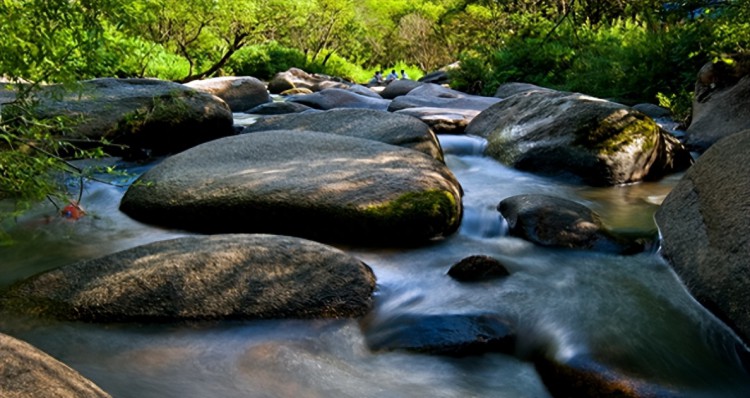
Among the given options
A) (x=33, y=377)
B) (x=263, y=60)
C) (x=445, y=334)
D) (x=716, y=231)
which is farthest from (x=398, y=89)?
(x=33, y=377)

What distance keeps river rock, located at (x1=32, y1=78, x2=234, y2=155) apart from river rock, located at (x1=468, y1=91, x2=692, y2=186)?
390 cm

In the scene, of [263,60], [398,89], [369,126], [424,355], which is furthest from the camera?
[263,60]

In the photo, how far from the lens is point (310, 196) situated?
5180 millimetres

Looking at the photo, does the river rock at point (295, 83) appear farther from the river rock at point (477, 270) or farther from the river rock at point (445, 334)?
the river rock at point (445, 334)

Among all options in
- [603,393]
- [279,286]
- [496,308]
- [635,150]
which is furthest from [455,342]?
[635,150]

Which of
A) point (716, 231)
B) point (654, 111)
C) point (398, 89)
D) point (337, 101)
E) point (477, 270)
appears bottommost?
point (398, 89)

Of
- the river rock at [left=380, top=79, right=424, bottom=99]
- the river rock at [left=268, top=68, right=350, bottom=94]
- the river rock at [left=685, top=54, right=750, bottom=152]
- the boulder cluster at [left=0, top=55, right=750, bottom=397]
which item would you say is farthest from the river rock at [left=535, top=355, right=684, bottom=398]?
the river rock at [left=268, top=68, right=350, bottom=94]

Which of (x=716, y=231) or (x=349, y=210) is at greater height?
(x=716, y=231)

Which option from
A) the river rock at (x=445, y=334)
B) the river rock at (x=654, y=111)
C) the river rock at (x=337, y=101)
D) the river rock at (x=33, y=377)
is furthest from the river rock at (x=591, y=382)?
the river rock at (x=337, y=101)

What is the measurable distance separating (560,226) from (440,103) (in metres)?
8.47

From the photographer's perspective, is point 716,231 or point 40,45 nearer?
point 40,45

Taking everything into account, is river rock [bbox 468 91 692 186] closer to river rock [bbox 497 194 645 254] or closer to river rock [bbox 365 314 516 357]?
river rock [bbox 497 194 645 254]

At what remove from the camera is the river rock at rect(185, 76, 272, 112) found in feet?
42.1

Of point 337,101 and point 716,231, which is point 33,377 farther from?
point 337,101
